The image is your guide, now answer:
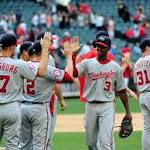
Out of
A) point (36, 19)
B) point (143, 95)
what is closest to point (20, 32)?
point (36, 19)

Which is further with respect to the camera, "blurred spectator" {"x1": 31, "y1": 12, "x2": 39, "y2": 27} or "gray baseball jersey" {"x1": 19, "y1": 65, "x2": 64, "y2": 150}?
"blurred spectator" {"x1": 31, "y1": 12, "x2": 39, "y2": 27}

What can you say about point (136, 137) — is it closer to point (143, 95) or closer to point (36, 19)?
point (143, 95)

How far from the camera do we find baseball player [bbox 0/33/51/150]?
8.65 metres

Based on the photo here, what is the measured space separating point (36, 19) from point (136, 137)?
52.4 ft

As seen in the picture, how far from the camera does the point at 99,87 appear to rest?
10.1 metres

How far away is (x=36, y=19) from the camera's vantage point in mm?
29234

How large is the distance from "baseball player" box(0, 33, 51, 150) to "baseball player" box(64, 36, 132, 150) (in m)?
1.42

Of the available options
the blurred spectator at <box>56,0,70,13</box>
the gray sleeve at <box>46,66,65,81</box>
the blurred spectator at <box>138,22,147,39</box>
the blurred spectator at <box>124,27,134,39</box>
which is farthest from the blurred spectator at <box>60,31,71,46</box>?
the gray sleeve at <box>46,66,65,81</box>

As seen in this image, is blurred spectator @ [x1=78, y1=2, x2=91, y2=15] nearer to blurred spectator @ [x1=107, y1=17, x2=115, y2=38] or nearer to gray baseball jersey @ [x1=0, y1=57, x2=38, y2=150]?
blurred spectator @ [x1=107, y1=17, x2=115, y2=38]

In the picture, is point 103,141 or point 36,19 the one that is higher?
point 36,19

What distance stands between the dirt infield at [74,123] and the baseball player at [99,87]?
5.18 meters

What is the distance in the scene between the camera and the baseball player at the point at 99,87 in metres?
10.0

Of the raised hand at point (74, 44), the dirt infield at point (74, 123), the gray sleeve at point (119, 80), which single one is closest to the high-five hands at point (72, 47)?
the raised hand at point (74, 44)

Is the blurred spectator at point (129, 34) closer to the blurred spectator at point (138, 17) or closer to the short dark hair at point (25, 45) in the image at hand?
the blurred spectator at point (138, 17)
